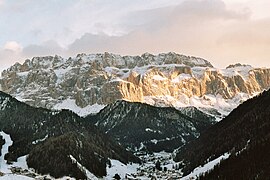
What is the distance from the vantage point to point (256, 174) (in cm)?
19762

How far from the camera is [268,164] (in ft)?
654

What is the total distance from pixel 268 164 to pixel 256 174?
21.1ft
